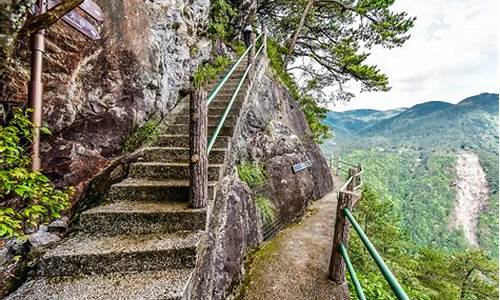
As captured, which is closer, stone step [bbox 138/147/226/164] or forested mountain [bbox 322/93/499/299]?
stone step [bbox 138/147/226/164]

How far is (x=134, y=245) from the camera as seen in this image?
211 cm

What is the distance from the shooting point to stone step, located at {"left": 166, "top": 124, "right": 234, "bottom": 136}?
12.7ft

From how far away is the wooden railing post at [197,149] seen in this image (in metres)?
2.37

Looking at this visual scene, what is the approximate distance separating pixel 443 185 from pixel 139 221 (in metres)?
61.9

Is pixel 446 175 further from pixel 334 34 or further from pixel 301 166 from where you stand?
pixel 301 166

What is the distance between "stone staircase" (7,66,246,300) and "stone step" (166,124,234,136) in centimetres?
65

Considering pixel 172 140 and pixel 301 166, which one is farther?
pixel 301 166

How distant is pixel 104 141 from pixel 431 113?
117m

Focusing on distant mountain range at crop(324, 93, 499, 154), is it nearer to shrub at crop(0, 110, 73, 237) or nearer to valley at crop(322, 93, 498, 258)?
valley at crop(322, 93, 498, 258)

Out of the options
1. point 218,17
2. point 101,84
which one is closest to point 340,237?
point 101,84

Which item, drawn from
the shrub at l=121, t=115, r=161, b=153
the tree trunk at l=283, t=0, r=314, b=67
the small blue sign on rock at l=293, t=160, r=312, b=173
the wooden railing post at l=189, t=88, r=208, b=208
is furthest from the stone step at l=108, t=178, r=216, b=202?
the tree trunk at l=283, t=0, r=314, b=67

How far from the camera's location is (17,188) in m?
2.04

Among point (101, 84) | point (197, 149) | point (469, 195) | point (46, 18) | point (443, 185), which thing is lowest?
point (469, 195)

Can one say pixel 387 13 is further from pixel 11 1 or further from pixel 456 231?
pixel 456 231
